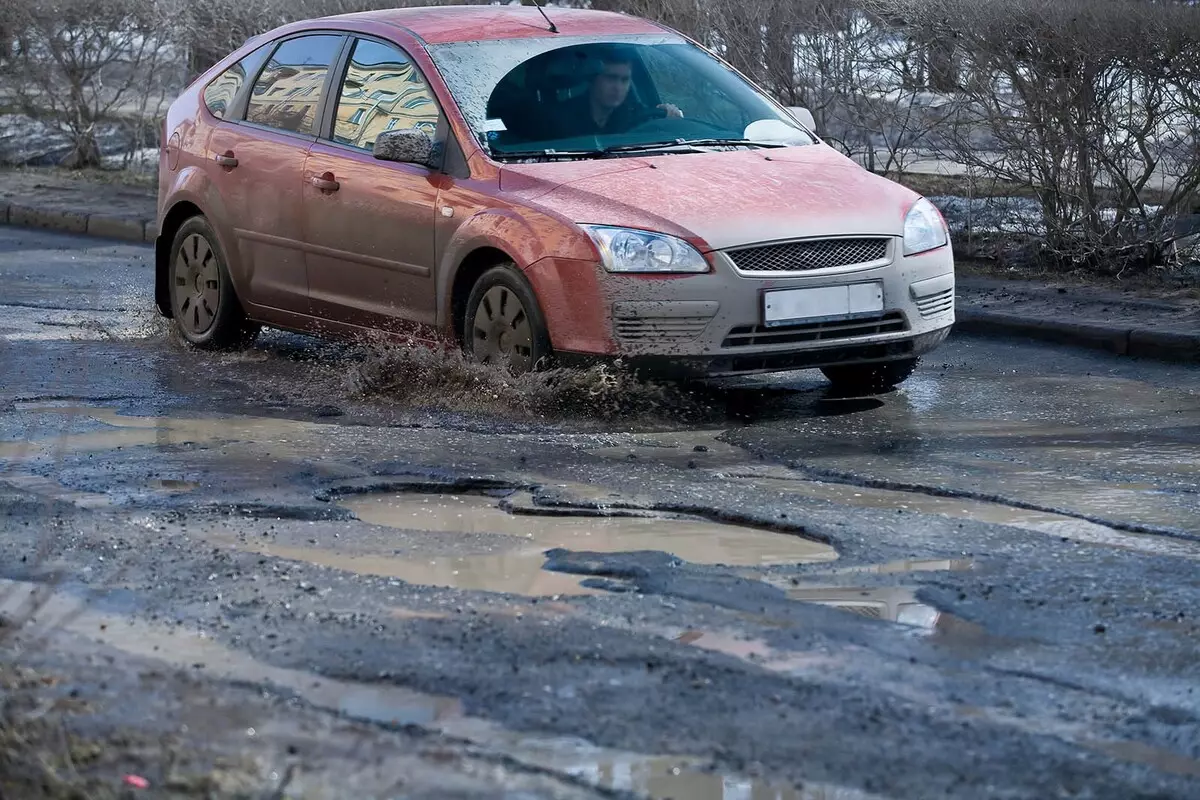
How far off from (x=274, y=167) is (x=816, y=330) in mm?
2780

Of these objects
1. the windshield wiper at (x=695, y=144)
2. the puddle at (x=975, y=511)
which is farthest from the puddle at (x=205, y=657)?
the windshield wiper at (x=695, y=144)

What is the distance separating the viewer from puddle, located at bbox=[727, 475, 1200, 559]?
5316mm

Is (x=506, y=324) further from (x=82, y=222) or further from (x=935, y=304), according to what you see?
(x=82, y=222)

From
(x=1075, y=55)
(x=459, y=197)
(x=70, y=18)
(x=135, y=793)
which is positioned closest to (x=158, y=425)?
(x=459, y=197)

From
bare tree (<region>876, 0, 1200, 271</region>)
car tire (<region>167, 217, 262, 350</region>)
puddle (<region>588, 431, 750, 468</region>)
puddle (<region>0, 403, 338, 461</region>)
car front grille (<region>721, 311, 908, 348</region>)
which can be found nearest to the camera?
puddle (<region>588, 431, 750, 468</region>)

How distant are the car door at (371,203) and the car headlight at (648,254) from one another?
1024mm

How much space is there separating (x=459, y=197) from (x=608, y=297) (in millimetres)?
958

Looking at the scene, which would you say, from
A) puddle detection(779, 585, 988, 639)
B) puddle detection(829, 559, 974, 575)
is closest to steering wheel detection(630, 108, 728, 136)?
puddle detection(829, 559, 974, 575)

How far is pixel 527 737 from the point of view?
372cm

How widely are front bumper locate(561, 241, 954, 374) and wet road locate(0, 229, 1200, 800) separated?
25 centimetres

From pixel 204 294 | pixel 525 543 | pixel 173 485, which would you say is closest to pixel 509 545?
pixel 525 543

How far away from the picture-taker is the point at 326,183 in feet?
26.9

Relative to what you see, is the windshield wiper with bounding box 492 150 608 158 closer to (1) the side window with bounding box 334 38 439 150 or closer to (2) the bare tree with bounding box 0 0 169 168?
(1) the side window with bounding box 334 38 439 150

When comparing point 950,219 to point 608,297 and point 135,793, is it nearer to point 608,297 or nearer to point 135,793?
point 608,297
